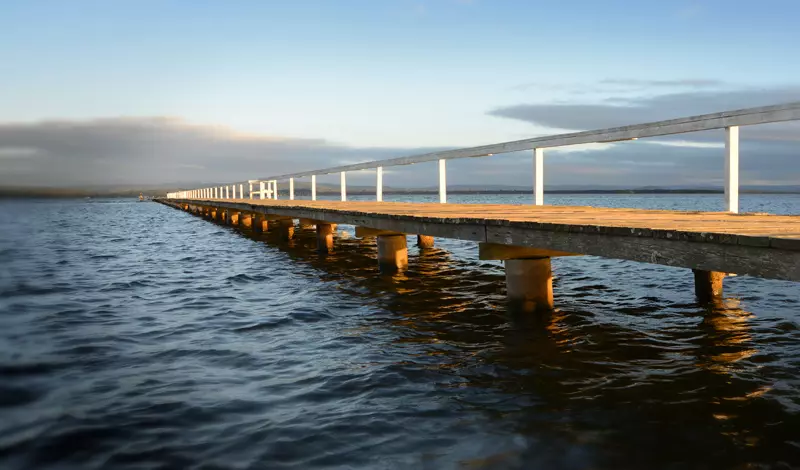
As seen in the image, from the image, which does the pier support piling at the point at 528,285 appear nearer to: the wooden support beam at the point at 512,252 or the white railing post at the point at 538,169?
the wooden support beam at the point at 512,252

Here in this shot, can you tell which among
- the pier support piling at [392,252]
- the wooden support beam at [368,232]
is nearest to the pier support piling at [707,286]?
the pier support piling at [392,252]

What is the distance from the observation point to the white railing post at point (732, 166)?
6.03 meters

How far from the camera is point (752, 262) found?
11.9 ft

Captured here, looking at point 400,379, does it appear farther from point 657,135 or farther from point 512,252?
point 657,135

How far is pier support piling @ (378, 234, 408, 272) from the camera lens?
10.7m

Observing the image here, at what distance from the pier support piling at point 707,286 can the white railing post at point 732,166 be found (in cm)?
200

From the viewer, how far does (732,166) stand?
20.0ft

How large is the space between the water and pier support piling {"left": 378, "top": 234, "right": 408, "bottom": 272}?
1.11m

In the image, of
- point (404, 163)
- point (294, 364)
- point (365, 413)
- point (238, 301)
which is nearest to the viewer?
point (365, 413)

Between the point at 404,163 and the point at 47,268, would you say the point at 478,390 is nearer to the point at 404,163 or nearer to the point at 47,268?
the point at 404,163

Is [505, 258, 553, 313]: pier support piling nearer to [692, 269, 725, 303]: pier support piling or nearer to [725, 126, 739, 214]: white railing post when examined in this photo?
[725, 126, 739, 214]: white railing post

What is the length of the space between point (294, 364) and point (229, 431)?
1532mm

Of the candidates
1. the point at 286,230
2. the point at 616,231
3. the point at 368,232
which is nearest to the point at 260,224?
the point at 286,230

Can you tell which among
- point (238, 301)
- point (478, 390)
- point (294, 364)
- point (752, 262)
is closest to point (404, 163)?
point (238, 301)
